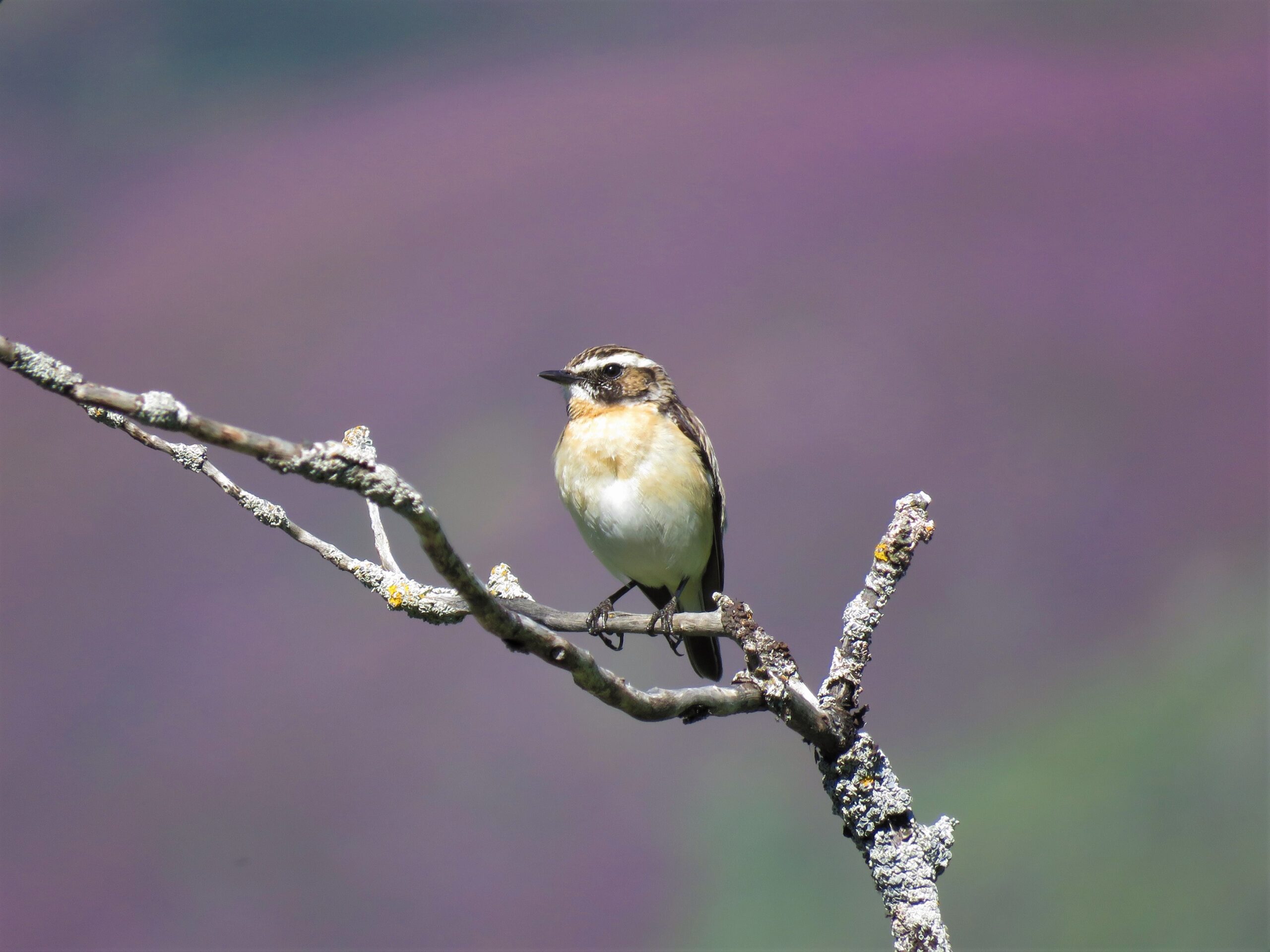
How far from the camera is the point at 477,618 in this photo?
6.73ft

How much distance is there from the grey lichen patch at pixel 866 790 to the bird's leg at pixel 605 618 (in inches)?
37.6

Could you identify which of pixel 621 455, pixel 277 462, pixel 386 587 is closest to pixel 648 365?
pixel 621 455

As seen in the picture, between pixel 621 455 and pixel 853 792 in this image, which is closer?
pixel 853 792

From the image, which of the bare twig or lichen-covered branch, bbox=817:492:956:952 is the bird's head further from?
lichen-covered branch, bbox=817:492:956:952

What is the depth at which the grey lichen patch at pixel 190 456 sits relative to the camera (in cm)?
273

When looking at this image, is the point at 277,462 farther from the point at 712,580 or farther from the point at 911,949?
the point at 712,580

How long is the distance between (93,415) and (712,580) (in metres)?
2.87

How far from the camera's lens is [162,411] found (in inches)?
61.9

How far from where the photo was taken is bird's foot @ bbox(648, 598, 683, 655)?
3.00 metres

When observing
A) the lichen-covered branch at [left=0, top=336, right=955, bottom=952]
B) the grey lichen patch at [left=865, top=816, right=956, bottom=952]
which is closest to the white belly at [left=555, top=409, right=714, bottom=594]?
the lichen-covered branch at [left=0, top=336, right=955, bottom=952]

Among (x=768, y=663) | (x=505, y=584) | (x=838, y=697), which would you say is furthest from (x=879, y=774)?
(x=505, y=584)

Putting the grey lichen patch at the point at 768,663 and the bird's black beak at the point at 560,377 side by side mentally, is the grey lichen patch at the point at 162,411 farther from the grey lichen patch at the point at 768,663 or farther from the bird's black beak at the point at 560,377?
the bird's black beak at the point at 560,377

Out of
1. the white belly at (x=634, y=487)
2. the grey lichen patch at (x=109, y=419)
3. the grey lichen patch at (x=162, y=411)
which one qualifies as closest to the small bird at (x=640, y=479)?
the white belly at (x=634, y=487)

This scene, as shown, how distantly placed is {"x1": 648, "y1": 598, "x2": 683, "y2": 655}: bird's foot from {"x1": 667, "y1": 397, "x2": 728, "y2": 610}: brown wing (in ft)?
0.75
